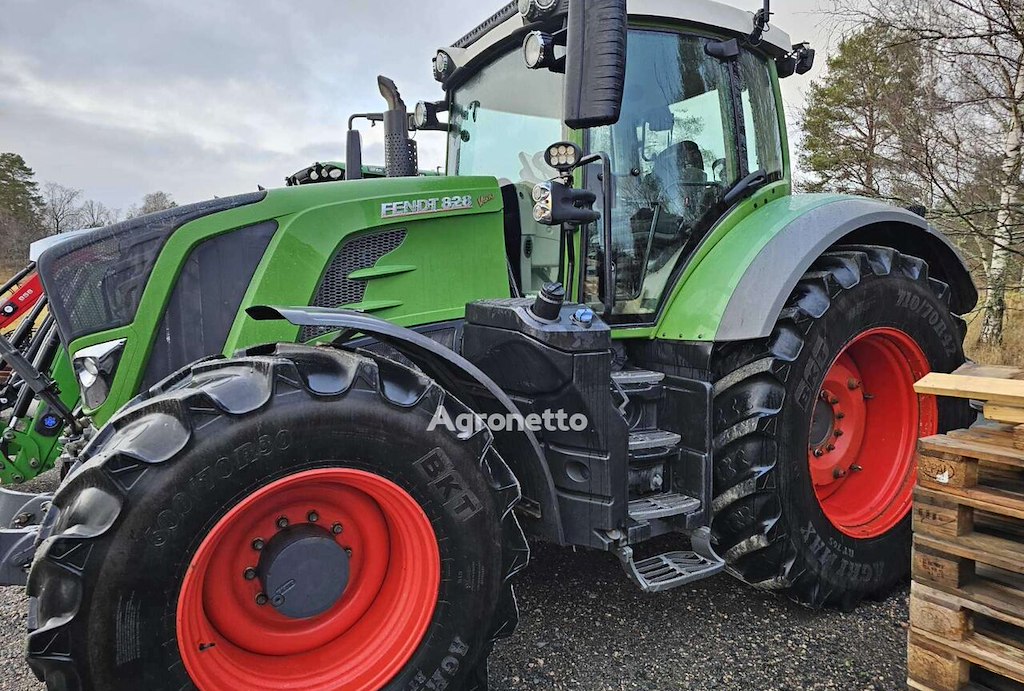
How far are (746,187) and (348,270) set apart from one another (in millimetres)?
2013

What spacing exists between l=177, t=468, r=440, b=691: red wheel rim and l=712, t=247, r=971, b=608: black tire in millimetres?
1404

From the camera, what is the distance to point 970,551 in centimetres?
222

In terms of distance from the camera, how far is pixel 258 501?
1933 mm

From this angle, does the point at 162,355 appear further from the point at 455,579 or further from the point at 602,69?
the point at 602,69

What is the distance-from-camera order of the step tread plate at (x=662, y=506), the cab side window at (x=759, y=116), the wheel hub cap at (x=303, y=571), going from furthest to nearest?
the cab side window at (x=759, y=116)
the step tread plate at (x=662, y=506)
the wheel hub cap at (x=303, y=571)

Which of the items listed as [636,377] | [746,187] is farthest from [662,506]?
[746,187]

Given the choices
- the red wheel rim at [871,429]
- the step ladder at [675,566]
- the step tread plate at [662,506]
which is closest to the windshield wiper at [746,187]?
the red wheel rim at [871,429]

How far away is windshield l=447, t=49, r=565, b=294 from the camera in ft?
9.93

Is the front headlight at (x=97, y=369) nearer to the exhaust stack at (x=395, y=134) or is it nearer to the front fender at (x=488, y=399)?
the front fender at (x=488, y=399)

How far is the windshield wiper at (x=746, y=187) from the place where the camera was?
11.0 feet

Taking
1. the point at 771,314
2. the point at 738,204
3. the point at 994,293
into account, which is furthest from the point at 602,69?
the point at 994,293

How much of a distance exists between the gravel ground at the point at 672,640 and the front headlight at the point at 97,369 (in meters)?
1.13

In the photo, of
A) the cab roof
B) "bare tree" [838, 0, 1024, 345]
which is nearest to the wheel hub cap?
the cab roof

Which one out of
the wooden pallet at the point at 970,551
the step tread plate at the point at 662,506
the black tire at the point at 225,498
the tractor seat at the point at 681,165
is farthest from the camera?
the tractor seat at the point at 681,165
